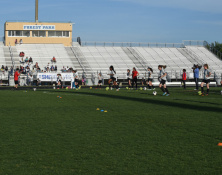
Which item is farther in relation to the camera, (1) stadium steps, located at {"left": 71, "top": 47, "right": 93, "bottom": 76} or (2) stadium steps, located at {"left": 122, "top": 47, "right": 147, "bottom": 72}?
(2) stadium steps, located at {"left": 122, "top": 47, "right": 147, "bottom": 72}

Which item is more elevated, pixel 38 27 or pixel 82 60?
pixel 38 27

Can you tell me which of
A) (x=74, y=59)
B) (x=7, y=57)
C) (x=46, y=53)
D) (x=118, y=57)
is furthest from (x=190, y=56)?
(x=7, y=57)

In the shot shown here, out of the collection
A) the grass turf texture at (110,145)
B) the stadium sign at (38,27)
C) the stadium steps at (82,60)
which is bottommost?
the grass turf texture at (110,145)

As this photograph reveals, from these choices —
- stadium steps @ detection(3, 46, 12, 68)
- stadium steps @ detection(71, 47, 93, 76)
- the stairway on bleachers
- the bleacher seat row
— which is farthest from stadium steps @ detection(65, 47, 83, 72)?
stadium steps @ detection(3, 46, 12, 68)

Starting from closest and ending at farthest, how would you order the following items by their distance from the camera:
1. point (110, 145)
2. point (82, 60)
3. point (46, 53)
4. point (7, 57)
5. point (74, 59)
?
point (110, 145) < point (7, 57) < point (74, 59) < point (82, 60) < point (46, 53)

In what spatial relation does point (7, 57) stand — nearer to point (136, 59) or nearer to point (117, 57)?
point (117, 57)

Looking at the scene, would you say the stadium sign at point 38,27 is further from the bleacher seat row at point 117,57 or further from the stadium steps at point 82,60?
the stadium steps at point 82,60

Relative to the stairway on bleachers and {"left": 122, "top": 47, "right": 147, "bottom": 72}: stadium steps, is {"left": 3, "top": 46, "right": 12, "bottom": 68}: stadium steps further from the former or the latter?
{"left": 122, "top": 47, "right": 147, "bottom": 72}: stadium steps

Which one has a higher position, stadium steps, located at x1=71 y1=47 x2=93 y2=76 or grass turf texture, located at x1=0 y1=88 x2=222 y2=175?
stadium steps, located at x1=71 y1=47 x2=93 y2=76

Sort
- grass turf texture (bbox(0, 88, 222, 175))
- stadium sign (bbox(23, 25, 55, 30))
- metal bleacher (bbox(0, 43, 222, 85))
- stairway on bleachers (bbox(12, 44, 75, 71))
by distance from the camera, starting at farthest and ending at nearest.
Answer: stadium sign (bbox(23, 25, 55, 30)) < metal bleacher (bbox(0, 43, 222, 85)) < stairway on bleachers (bbox(12, 44, 75, 71)) < grass turf texture (bbox(0, 88, 222, 175))

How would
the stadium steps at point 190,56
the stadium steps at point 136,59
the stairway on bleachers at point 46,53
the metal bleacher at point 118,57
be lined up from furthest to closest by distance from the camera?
1. the stadium steps at point 190,56
2. the stadium steps at point 136,59
3. the metal bleacher at point 118,57
4. the stairway on bleachers at point 46,53

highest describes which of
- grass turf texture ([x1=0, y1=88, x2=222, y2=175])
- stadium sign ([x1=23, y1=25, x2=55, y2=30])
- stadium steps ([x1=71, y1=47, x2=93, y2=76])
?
stadium sign ([x1=23, y1=25, x2=55, y2=30])

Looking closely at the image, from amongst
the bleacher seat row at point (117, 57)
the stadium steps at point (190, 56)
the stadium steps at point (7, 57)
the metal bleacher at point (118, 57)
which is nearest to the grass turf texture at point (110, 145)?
the metal bleacher at point (118, 57)

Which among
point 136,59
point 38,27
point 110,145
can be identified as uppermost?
point 38,27
